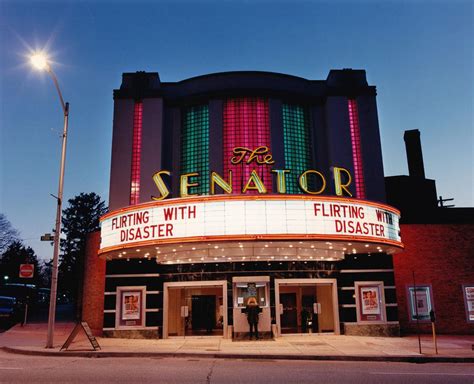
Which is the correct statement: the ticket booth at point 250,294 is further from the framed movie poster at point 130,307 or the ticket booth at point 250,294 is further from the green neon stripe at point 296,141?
the green neon stripe at point 296,141

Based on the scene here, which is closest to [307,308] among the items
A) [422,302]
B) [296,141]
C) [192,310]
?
[422,302]

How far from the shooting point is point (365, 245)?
17.7 m

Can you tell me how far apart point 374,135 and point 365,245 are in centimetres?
912

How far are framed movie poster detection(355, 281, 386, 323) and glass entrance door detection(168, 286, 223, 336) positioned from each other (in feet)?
21.3

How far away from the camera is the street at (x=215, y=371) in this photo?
9.42 metres

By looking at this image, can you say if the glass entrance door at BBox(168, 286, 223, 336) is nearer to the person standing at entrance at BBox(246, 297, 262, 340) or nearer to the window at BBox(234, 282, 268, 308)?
the window at BBox(234, 282, 268, 308)

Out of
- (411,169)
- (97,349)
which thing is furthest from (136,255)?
(411,169)

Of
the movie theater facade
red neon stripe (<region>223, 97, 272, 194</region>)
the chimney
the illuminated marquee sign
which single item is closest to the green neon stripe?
the movie theater facade

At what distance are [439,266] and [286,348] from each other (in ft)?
33.8

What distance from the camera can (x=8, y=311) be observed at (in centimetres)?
2388

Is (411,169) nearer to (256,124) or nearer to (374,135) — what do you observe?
(374,135)

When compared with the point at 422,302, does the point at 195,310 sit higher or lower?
lower

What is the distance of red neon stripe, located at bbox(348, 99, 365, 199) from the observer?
23.8 m

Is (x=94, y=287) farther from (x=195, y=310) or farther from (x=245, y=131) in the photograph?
(x=245, y=131)
